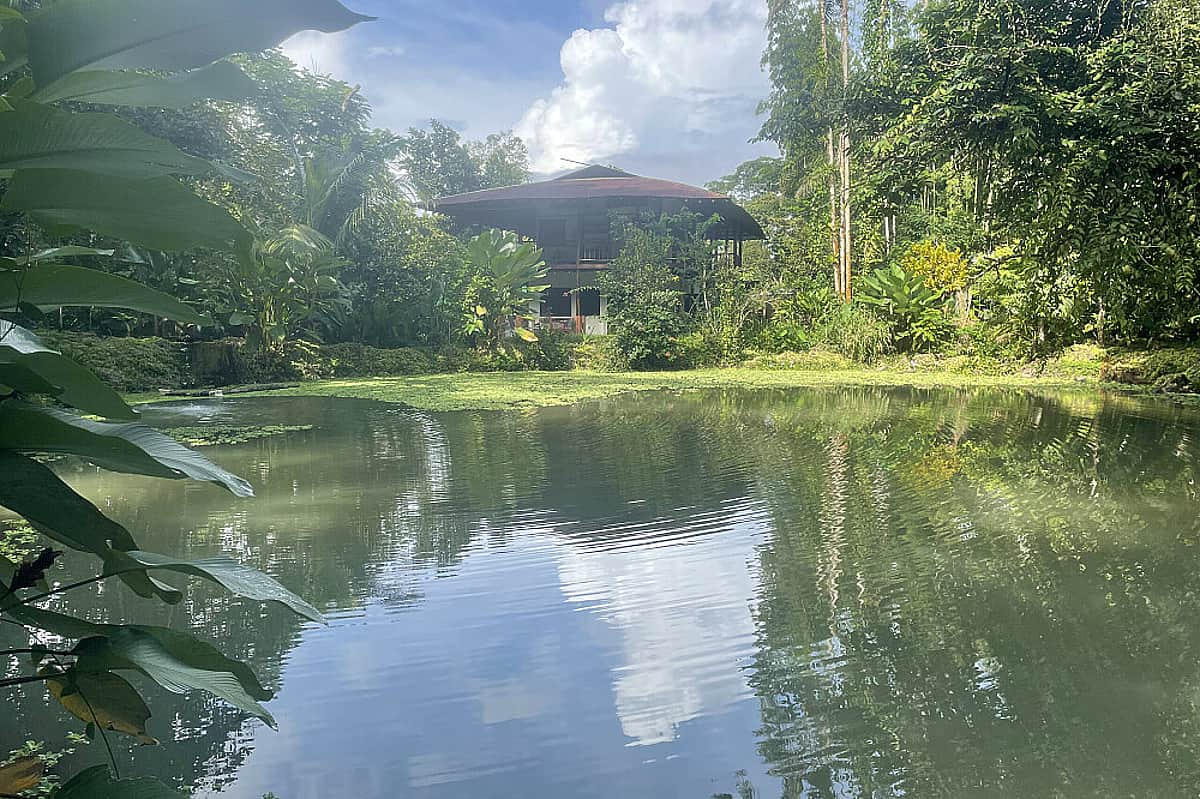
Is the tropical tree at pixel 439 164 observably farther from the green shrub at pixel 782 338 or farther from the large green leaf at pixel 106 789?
the large green leaf at pixel 106 789

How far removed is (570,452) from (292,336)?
8801mm

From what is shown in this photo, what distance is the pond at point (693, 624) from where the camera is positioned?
204cm

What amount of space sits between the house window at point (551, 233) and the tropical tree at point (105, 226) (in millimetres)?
18973

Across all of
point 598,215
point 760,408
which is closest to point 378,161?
point 598,215

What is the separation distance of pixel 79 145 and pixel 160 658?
1.19ft

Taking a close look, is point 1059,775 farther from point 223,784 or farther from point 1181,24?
point 1181,24

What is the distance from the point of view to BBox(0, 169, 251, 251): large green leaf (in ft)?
1.98

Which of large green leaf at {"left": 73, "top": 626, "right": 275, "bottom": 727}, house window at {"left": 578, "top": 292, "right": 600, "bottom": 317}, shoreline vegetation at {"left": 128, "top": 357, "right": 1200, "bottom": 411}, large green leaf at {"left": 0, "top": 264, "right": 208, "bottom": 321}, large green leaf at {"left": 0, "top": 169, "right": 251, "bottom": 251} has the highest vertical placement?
house window at {"left": 578, "top": 292, "right": 600, "bottom": 317}

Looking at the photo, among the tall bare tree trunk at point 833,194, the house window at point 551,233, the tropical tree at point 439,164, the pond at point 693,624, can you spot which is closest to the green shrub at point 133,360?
the pond at point 693,624

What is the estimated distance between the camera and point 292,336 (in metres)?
13.7

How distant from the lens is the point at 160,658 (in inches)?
25.1

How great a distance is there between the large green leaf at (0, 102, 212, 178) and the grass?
8.43 m

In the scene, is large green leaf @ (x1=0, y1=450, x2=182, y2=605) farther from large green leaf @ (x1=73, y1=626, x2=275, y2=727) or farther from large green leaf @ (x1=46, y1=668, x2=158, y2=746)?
large green leaf @ (x1=46, y1=668, x2=158, y2=746)

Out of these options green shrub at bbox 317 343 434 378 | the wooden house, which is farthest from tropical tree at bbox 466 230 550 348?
the wooden house
